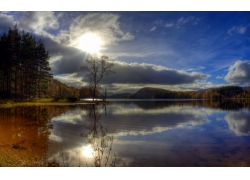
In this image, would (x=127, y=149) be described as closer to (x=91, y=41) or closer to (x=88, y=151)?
(x=88, y=151)

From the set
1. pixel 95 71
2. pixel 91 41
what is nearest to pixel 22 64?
pixel 95 71

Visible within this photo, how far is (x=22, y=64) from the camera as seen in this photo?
102 feet

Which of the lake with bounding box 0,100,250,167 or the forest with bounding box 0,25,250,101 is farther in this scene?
the forest with bounding box 0,25,250,101

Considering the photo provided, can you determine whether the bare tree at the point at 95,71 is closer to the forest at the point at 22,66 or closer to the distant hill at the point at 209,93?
the forest at the point at 22,66

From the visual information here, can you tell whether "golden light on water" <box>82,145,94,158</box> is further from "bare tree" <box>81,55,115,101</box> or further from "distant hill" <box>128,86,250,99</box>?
"distant hill" <box>128,86,250,99</box>

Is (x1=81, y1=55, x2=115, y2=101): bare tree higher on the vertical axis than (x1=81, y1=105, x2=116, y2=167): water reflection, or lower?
higher

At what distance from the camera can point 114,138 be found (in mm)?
7223

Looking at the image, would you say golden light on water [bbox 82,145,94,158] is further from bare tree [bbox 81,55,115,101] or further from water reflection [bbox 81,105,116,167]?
bare tree [bbox 81,55,115,101]

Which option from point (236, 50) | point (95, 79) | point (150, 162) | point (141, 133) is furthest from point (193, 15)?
point (95, 79)

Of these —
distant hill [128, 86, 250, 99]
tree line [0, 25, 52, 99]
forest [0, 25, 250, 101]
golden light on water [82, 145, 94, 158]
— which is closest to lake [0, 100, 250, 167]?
golden light on water [82, 145, 94, 158]

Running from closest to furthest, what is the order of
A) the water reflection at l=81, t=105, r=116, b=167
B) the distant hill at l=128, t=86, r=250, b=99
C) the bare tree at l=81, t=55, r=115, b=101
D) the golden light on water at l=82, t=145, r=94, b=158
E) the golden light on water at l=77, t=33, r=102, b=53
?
the water reflection at l=81, t=105, r=116, b=167, the golden light on water at l=82, t=145, r=94, b=158, the golden light on water at l=77, t=33, r=102, b=53, the bare tree at l=81, t=55, r=115, b=101, the distant hill at l=128, t=86, r=250, b=99

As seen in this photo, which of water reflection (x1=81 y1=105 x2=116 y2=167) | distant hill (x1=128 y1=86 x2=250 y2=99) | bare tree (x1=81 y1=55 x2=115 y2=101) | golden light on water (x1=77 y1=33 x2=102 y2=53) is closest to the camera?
water reflection (x1=81 y1=105 x2=116 y2=167)

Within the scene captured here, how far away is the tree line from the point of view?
27.3 metres

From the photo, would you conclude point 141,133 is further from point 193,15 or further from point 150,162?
point 193,15
